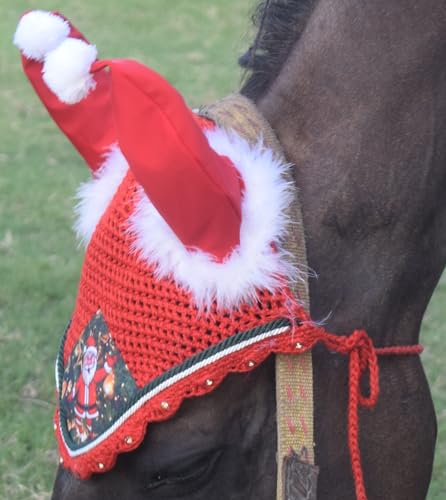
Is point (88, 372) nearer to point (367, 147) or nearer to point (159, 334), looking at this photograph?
point (159, 334)

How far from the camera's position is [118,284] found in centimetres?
163

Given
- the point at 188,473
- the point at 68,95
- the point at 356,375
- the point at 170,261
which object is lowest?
the point at 188,473

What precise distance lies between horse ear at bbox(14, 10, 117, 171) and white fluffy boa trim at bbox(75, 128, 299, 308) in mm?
290

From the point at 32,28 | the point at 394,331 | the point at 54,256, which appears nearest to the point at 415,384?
the point at 394,331

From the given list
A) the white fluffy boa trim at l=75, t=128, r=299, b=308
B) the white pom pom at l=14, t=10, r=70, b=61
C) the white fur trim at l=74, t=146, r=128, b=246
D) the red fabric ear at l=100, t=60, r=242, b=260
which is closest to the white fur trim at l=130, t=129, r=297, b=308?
the white fluffy boa trim at l=75, t=128, r=299, b=308

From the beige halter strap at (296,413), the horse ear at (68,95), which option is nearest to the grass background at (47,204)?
the horse ear at (68,95)

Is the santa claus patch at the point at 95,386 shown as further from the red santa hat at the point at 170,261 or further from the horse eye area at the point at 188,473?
the horse eye area at the point at 188,473

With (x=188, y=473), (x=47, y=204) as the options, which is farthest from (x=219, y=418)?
(x=47, y=204)

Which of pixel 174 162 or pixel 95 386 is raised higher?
pixel 174 162

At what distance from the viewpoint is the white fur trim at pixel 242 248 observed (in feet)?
5.06

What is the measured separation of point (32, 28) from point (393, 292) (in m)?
0.81

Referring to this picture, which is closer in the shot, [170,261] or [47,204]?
[170,261]

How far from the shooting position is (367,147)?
1669 millimetres

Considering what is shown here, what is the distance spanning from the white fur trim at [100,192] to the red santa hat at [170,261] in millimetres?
111
